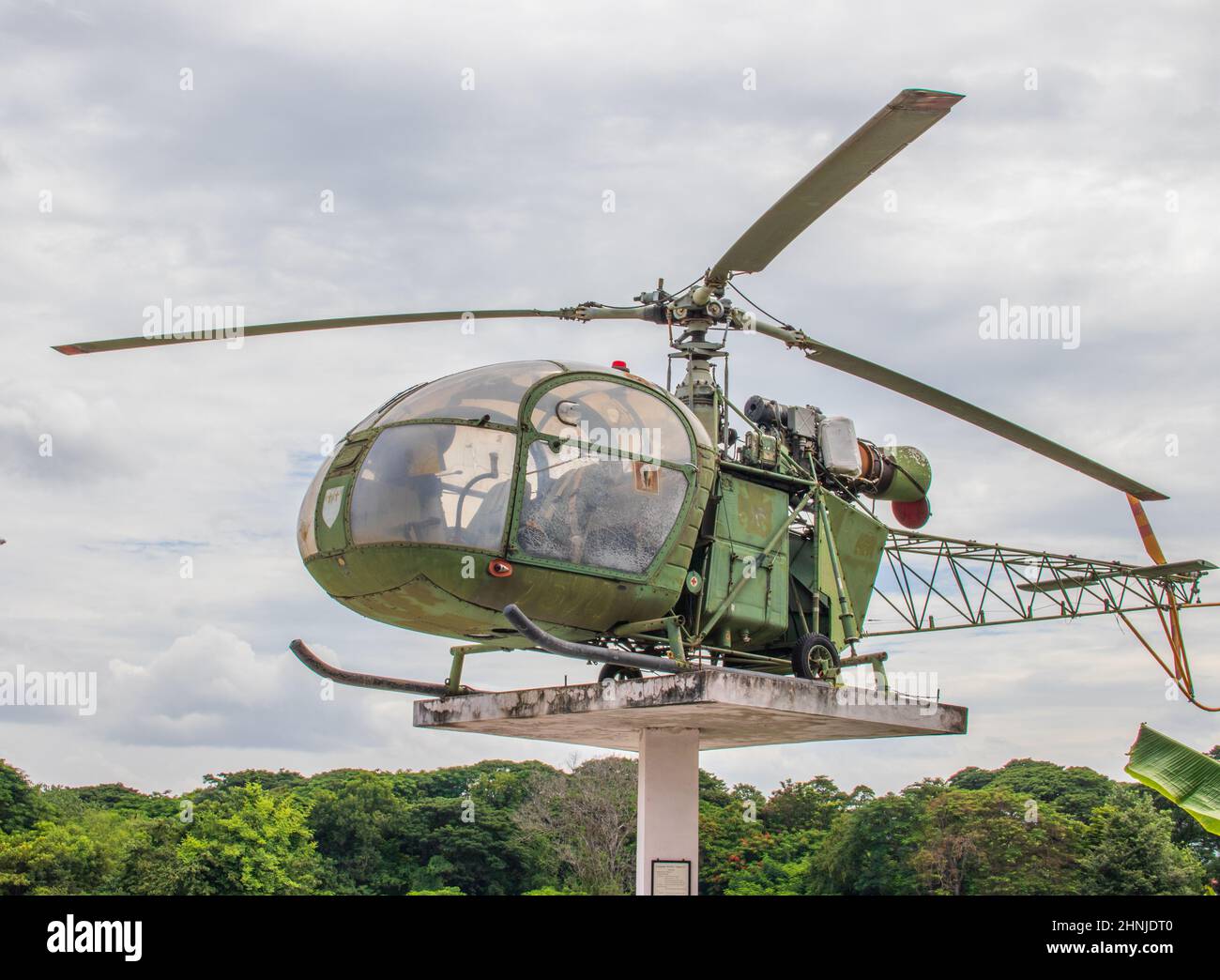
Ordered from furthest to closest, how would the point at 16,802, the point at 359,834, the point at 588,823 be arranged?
the point at 359,834 → the point at 16,802 → the point at 588,823

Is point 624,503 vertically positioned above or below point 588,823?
above

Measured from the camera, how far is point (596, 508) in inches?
477

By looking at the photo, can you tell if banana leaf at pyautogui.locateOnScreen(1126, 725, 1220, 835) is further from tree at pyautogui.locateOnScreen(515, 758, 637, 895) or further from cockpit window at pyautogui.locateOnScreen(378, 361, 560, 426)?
tree at pyautogui.locateOnScreen(515, 758, 637, 895)

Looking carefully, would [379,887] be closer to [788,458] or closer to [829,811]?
[829,811]

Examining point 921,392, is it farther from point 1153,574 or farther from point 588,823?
point 588,823

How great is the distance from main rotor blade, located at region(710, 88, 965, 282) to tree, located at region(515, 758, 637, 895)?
143 ft

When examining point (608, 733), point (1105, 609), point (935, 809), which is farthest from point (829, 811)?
point (608, 733)

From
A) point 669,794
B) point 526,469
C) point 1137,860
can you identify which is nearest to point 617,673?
point 669,794

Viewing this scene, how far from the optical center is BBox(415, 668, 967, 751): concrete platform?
1292cm

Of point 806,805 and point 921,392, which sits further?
point 806,805

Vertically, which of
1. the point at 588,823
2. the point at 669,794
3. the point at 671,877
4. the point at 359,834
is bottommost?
the point at 359,834

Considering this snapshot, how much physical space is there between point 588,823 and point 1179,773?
45.7 meters

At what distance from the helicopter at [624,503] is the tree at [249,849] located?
3935 centimetres
